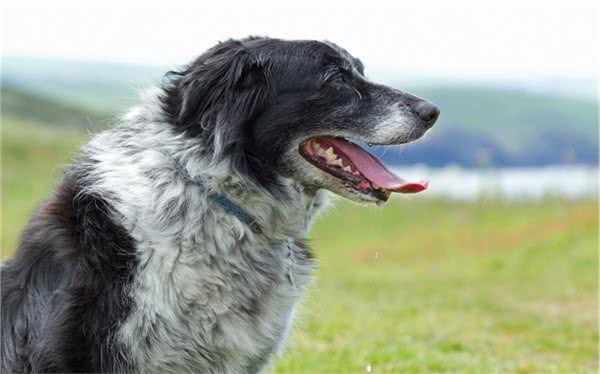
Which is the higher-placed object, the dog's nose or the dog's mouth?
the dog's nose

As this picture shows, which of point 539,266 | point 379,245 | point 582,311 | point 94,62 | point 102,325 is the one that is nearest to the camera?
point 102,325

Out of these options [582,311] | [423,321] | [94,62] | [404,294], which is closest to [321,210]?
[423,321]

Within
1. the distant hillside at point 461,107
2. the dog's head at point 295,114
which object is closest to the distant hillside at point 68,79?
the distant hillside at point 461,107

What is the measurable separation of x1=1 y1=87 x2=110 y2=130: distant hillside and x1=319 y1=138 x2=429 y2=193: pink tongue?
4821 cm

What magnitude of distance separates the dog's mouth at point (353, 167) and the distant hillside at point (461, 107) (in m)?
28.8

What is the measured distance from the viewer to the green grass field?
25.2ft

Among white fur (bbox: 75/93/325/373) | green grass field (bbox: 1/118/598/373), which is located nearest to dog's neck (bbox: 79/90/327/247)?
white fur (bbox: 75/93/325/373)

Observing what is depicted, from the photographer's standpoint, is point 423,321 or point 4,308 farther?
point 423,321

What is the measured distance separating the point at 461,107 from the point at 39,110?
32119 mm

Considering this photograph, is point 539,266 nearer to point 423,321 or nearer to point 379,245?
point 379,245

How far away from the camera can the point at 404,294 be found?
14.0 metres

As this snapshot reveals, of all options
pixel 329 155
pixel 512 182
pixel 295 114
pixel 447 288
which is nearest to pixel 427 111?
pixel 329 155

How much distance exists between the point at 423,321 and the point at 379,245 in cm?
1126

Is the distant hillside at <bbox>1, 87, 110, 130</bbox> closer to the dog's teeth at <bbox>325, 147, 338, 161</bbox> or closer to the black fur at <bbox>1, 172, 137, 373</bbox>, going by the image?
the black fur at <bbox>1, 172, 137, 373</bbox>
